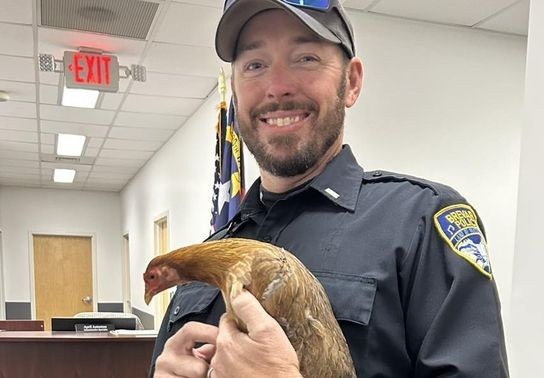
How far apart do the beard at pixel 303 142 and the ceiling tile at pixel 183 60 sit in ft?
8.83

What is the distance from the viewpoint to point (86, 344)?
128 inches

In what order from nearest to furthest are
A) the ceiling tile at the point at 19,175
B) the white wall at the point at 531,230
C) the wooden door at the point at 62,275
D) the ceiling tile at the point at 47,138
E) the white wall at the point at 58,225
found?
the white wall at the point at 531,230 < the ceiling tile at the point at 47,138 < the ceiling tile at the point at 19,175 < the white wall at the point at 58,225 < the wooden door at the point at 62,275

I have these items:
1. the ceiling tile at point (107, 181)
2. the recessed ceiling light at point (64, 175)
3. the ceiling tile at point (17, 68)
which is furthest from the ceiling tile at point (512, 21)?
the ceiling tile at point (107, 181)

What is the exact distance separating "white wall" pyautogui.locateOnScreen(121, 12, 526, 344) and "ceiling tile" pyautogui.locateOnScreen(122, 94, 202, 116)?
2063 millimetres

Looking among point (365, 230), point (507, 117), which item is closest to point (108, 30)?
point (507, 117)

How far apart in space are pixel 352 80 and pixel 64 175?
795 cm

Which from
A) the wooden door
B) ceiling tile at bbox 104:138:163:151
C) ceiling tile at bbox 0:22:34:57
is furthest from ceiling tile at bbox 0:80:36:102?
the wooden door

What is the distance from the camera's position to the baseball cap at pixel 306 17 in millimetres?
930

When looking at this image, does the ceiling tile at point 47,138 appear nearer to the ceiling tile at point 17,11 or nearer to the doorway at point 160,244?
the doorway at point 160,244

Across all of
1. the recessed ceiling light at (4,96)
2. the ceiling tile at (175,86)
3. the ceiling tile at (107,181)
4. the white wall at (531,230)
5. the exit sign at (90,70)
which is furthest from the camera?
the ceiling tile at (107,181)

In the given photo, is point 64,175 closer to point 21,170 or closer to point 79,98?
Answer: point 21,170

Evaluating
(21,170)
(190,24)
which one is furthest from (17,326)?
(21,170)

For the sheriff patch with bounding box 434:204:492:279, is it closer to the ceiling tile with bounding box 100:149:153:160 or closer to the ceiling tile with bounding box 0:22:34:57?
the ceiling tile with bounding box 0:22:34:57

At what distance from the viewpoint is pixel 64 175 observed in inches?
326
